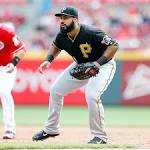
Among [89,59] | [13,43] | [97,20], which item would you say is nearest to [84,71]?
[89,59]

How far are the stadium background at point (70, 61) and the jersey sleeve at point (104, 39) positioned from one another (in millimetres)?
1507

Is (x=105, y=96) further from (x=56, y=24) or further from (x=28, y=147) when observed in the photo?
(x=28, y=147)

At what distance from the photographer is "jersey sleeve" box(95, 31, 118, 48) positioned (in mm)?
7816

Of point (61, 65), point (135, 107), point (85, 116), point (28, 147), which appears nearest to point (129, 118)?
point (85, 116)

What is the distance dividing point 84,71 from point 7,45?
160 centimetres

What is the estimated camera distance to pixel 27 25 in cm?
1945

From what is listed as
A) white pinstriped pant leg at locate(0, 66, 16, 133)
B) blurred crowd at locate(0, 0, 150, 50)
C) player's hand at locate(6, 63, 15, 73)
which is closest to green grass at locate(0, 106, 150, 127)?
white pinstriped pant leg at locate(0, 66, 16, 133)

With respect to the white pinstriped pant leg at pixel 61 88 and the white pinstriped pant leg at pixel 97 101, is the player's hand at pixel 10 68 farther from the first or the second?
the white pinstriped pant leg at pixel 97 101

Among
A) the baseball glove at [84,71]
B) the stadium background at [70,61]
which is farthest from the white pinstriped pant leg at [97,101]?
the stadium background at [70,61]

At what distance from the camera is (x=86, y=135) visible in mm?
9609

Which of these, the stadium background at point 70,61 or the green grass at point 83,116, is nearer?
the green grass at point 83,116

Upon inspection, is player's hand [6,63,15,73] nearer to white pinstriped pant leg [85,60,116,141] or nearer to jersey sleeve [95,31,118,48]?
white pinstriped pant leg [85,60,116,141]

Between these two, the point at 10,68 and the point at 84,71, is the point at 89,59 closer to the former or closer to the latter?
the point at 84,71

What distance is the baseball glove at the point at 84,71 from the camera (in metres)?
7.77
